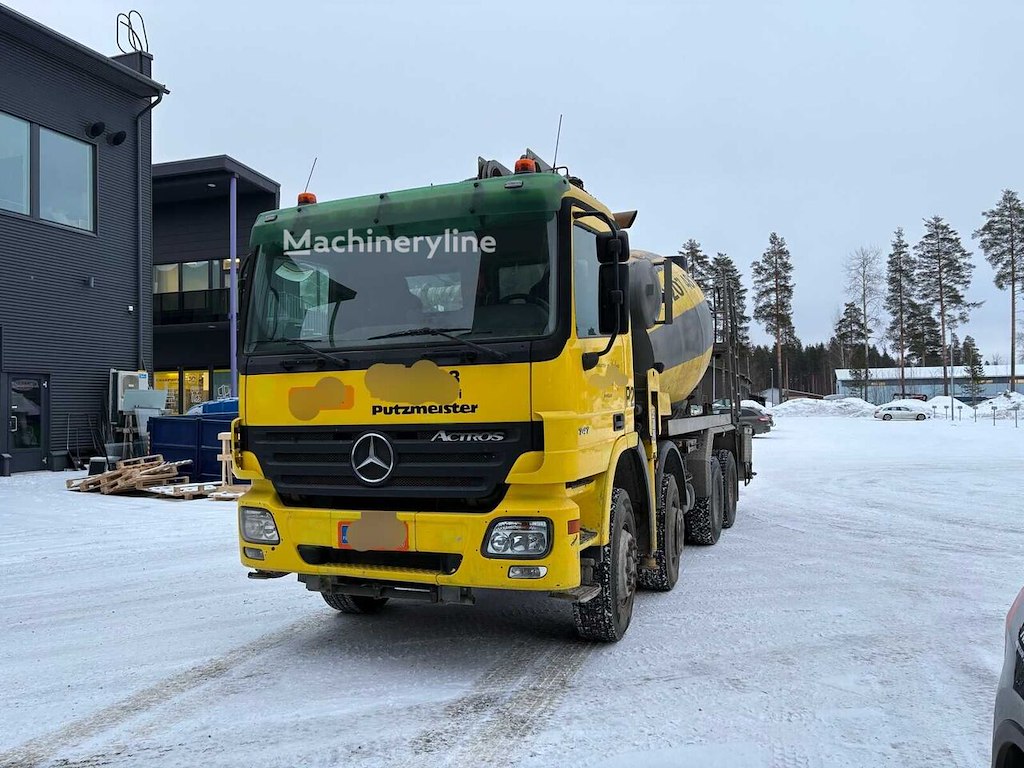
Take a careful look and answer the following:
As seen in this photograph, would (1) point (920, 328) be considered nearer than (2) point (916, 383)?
Yes

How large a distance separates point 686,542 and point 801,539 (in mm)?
1449

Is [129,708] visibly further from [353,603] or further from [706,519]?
[706,519]

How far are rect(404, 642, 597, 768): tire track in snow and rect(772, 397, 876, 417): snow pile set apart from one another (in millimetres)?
52791

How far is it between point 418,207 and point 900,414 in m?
47.7

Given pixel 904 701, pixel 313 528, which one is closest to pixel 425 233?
pixel 313 528

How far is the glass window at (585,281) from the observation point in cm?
453

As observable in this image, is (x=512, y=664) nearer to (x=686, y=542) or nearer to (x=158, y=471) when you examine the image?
(x=686, y=542)

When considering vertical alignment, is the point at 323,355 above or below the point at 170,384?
below

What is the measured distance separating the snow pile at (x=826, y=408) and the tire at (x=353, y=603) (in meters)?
52.2

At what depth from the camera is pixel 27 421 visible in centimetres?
1645

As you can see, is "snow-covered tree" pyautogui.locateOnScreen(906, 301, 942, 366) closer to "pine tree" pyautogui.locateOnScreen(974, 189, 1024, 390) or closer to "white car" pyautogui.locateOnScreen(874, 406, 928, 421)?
"pine tree" pyautogui.locateOnScreen(974, 189, 1024, 390)

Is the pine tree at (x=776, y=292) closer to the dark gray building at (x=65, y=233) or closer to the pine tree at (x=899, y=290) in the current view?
the pine tree at (x=899, y=290)

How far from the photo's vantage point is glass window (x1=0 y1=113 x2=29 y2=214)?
1608cm

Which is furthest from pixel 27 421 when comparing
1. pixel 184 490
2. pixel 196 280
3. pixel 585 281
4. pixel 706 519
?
pixel 585 281
